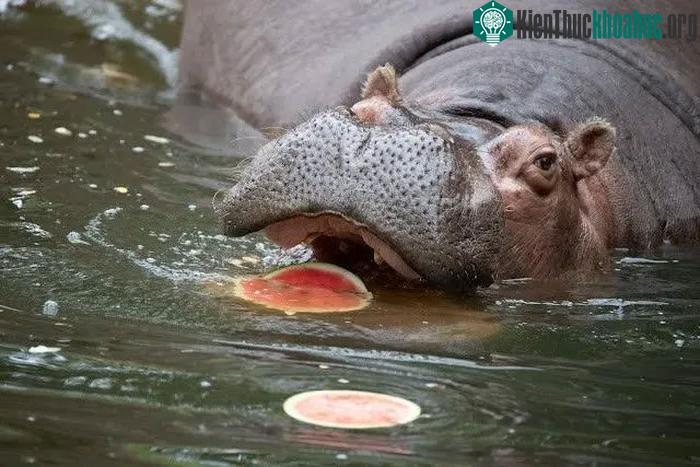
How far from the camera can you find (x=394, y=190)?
178 inches

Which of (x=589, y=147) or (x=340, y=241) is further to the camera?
(x=589, y=147)

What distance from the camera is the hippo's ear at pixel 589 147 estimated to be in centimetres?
516

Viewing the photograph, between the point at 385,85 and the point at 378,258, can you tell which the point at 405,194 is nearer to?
the point at 378,258

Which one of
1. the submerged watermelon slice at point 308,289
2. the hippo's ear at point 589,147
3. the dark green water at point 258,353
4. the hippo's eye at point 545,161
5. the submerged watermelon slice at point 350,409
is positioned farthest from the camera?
the hippo's ear at point 589,147

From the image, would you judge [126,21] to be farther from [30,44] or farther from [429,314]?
[429,314]

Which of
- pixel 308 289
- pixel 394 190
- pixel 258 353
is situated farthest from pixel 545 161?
pixel 258 353

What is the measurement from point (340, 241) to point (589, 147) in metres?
1.01

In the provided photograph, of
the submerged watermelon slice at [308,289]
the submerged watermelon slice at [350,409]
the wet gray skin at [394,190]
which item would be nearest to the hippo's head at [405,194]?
the wet gray skin at [394,190]

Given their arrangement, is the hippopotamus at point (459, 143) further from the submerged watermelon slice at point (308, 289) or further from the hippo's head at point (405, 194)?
the submerged watermelon slice at point (308, 289)

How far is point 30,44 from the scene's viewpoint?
8.91m

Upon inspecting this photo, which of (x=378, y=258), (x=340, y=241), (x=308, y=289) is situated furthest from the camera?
(x=340, y=241)

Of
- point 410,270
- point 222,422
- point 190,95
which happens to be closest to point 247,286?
point 410,270

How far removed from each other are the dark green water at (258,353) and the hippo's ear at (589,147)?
1.36ft

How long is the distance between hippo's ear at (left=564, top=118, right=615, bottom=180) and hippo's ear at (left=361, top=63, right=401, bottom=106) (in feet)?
2.18
